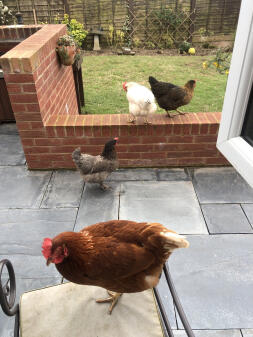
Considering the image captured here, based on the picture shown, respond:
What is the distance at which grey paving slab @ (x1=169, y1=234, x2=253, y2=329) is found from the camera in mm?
2182

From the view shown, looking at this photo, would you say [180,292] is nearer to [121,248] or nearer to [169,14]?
[121,248]

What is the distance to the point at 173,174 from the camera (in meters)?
3.84

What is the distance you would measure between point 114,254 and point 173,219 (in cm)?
154

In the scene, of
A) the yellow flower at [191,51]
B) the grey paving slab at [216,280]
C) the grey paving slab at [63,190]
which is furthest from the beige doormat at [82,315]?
the yellow flower at [191,51]

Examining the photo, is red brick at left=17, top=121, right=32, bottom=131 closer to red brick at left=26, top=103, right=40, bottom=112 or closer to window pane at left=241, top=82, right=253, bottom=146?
red brick at left=26, top=103, right=40, bottom=112

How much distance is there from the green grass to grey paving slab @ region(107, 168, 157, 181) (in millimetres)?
2217

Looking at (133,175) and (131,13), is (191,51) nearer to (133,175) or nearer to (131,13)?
(131,13)

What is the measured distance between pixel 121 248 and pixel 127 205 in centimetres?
162

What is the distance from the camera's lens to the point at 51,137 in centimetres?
372

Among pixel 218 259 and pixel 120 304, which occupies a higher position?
pixel 120 304

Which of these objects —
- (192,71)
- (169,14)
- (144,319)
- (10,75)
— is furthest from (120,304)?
(169,14)

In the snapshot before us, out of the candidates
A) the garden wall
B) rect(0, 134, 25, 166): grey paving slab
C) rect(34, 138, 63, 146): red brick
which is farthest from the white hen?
rect(0, 134, 25, 166): grey paving slab

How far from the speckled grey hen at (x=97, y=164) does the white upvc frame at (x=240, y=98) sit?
241cm

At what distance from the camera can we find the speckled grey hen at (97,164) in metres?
3.28
